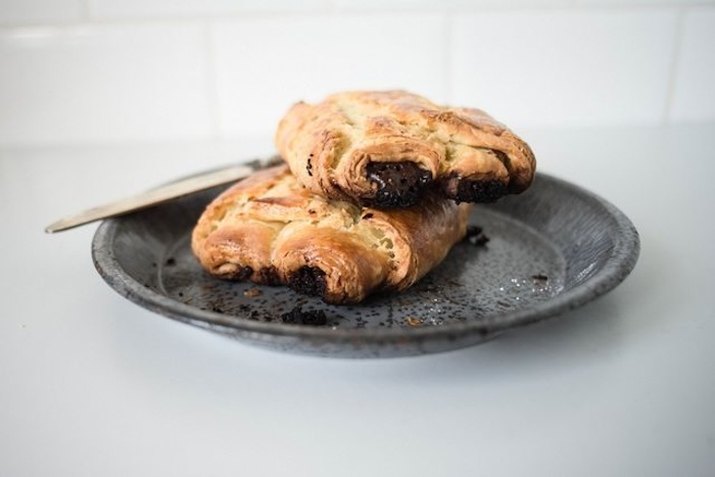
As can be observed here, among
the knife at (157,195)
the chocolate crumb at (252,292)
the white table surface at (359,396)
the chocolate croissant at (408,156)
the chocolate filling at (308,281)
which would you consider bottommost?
the white table surface at (359,396)

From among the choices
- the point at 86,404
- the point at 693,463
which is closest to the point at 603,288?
the point at 693,463

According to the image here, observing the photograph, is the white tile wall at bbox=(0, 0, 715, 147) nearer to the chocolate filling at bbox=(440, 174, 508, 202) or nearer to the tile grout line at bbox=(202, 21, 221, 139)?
the tile grout line at bbox=(202, 21, 221, 139)

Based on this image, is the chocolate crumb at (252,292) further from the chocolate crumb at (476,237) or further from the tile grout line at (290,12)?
the tile grout line at (290,12)

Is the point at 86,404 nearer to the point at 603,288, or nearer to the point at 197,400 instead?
the point at 197,400

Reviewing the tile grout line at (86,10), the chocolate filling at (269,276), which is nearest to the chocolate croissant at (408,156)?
the chocolate filling at (269,276)

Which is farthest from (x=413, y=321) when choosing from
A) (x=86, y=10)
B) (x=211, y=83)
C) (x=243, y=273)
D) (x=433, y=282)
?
(x=86, y=10)
